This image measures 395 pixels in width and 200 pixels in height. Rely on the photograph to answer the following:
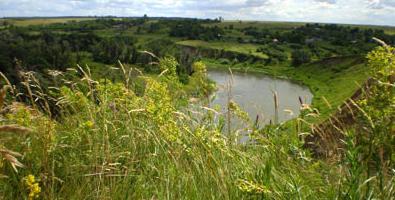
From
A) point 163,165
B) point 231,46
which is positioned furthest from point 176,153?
point 231,46

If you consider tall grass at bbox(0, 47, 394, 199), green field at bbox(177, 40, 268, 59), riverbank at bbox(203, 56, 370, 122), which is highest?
tall grass at bbox(0, 47, 394, 199)

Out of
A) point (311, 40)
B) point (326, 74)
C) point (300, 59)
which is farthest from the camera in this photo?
point (311, 40)

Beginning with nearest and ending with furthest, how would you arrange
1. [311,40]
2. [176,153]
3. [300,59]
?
[176,153] < [300,59] < [311,40]

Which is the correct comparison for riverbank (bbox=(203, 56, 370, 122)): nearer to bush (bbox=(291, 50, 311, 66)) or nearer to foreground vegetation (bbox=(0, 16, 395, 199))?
bush (bbox=(291, 50, 311, 66))

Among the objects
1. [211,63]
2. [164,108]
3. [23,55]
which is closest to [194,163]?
[164,108]

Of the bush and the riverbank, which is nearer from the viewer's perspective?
the riverbank

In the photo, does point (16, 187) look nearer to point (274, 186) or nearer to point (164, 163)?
point (164, 163)

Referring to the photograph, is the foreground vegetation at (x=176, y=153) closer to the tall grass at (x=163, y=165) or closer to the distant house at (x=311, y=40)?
the tall grass at (x=163, y=165)

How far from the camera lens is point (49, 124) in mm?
3383

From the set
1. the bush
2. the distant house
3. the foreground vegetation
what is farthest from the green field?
the foreground vegetation

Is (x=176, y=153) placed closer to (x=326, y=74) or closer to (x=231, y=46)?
(x=326, y=74)

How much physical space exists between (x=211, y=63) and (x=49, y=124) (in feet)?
407

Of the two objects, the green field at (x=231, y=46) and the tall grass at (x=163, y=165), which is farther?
the green field at (x=231, y=46)

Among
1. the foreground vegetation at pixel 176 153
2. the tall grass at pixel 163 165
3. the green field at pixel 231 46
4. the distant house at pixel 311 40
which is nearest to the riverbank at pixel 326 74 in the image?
the green field at pixel 231 46
